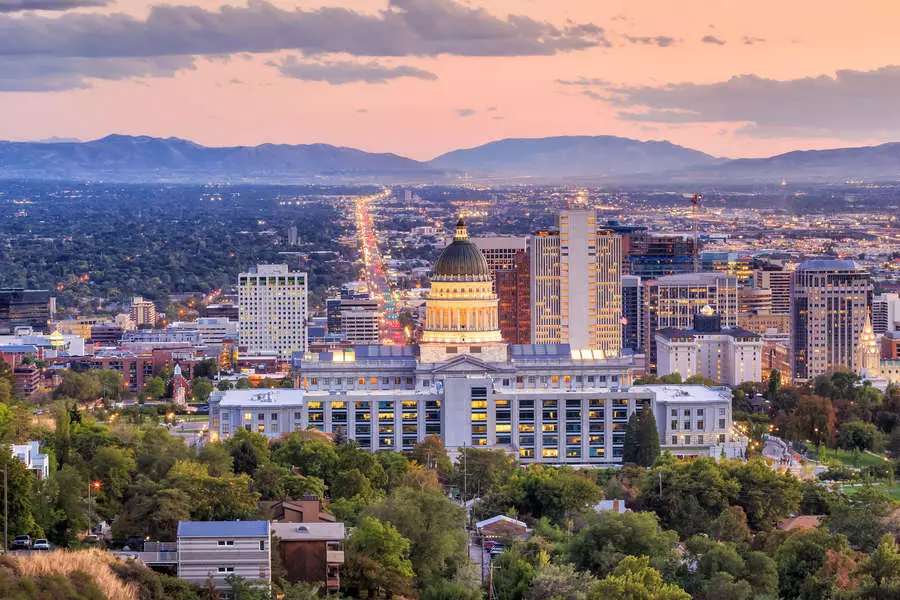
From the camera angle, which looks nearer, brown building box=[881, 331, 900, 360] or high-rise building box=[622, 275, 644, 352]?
brown building box=[881, 331, 900, 360]

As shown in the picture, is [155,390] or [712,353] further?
[712,353]

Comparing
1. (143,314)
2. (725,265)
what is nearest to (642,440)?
(725,265)

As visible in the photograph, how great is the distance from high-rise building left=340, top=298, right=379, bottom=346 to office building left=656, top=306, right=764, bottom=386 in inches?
1143

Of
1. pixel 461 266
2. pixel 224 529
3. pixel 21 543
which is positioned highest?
pixel 461 266

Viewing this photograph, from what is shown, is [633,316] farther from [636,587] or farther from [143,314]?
[636,587]

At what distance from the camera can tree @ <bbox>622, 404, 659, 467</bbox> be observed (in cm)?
9025

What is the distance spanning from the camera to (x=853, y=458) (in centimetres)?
9294

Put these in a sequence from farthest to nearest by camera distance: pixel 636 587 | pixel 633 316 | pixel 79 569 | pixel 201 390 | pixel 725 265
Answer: pixel 725 265 → pixel 633 316 → pixel 201 390 → pixel 636 587 → pixel 79 569

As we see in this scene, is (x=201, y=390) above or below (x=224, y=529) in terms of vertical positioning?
below

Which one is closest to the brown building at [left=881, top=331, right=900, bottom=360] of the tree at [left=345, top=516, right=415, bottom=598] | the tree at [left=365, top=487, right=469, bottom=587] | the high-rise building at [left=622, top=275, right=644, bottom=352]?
the high-rise building at [left=622, top=275, right=644, bottom=352]

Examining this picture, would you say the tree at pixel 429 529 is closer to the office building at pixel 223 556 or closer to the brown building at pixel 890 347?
the office building at pixel 223 556

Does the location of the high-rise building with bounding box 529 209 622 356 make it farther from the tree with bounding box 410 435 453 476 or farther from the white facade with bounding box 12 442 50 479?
the white facade with bounding box 12 442 50 479

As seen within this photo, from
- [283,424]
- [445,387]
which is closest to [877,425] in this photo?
[445,387]

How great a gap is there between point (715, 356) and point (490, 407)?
39.3 metres
